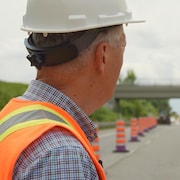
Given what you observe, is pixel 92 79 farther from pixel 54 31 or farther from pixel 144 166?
pixel 144 166

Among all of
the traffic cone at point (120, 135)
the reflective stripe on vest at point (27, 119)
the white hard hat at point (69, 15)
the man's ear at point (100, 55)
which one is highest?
the white hard hat at point (69, 15)

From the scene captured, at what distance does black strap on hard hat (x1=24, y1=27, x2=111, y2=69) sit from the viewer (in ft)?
6.46

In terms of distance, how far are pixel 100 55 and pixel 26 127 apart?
440 millimetres

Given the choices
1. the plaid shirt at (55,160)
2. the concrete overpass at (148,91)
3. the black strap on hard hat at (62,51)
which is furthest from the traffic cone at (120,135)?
the concrete overpass at (148,91)

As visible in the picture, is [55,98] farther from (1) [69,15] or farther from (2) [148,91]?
(2) [148,91]

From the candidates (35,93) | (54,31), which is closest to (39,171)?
(35,93)

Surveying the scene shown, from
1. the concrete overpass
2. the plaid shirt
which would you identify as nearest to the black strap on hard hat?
the plaid shirt

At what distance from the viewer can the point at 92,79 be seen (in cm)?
206

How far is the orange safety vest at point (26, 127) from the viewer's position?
5.58 feet

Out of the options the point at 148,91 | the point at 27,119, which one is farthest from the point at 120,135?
the point at 148,91

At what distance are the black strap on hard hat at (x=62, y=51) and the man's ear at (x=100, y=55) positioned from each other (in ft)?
0.15

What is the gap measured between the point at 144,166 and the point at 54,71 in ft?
47.1

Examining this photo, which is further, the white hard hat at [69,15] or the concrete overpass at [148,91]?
the concrete overpass at [148,91]

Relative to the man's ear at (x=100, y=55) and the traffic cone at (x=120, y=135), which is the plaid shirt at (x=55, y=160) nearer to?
the man's ear at (x=100, y=55)
